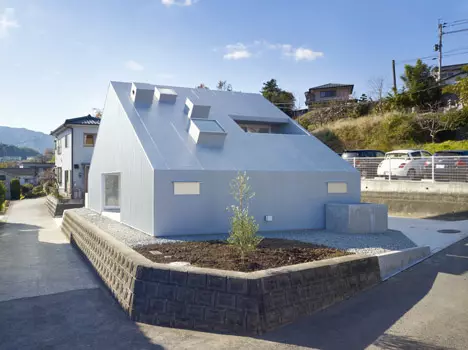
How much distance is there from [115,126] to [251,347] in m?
8.88

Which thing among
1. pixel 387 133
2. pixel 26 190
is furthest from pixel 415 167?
pixel 26 190

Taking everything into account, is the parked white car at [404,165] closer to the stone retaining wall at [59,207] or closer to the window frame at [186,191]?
the window frame at [186,191]

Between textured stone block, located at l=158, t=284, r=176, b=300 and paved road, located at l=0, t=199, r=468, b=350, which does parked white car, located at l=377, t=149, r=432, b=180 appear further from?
textured stone block, located at l=158, t=284, r=176, b=300

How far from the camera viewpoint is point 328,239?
836 centimetres

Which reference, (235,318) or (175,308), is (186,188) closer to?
(175,308)

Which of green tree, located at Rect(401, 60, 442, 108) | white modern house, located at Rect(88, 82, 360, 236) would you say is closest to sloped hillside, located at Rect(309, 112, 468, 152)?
green tree, located at Rect(401, 60, 442, 108)

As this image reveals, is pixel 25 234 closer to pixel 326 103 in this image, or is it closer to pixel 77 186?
pixel 77 186

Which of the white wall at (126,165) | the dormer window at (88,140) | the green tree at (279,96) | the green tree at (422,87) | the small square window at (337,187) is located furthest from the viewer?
the green tree at (279,96)

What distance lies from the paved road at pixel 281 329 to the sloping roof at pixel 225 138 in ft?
10.7

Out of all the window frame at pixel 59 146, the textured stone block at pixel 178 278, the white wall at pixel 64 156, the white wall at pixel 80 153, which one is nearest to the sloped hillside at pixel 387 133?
the white wall at pixel 80 153

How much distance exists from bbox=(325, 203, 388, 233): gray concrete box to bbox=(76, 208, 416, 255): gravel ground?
10.9 inches

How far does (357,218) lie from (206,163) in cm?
385

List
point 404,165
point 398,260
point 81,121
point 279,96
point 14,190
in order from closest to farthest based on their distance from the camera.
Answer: point 398,260
point 404,165
point 81,121
point 14,190
point 279,96

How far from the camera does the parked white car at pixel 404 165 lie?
52.1 feet
